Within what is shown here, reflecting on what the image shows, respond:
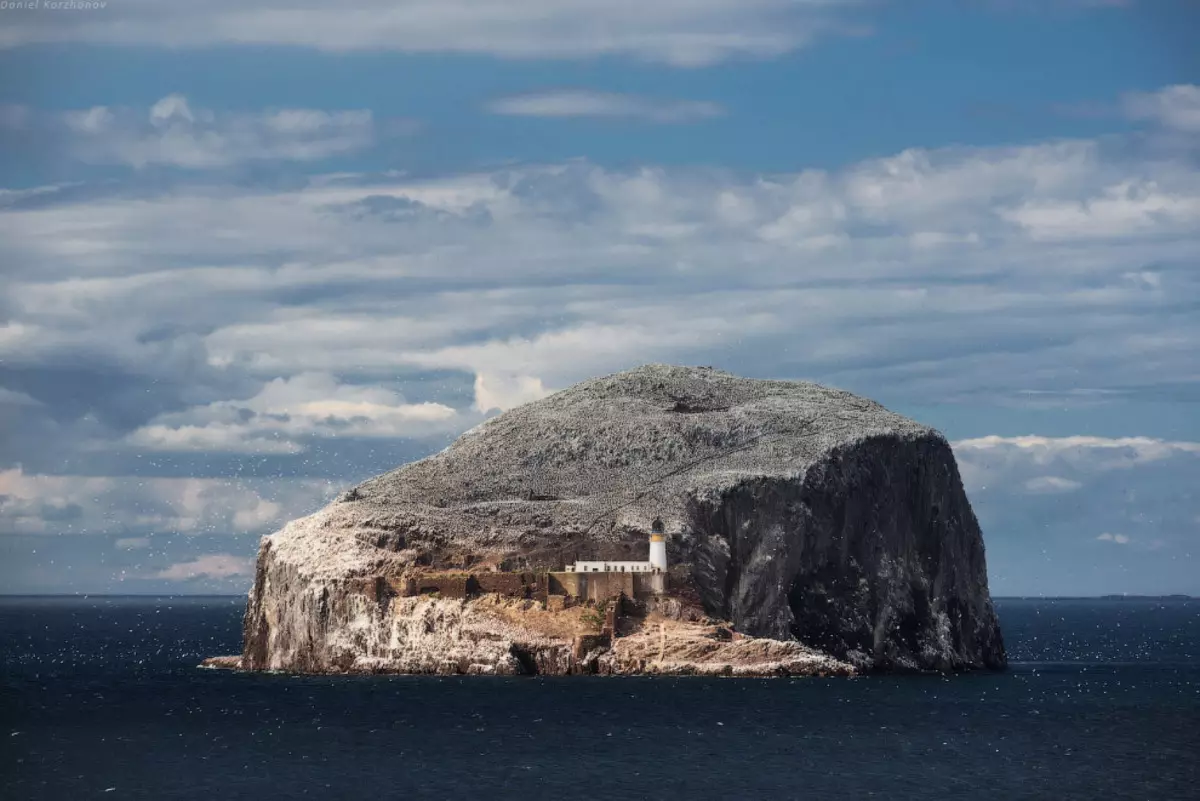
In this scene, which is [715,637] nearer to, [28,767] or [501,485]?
Answer: [501,485]

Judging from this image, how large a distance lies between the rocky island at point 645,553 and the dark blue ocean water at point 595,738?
3.27 m

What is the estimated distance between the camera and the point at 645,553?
13512cm

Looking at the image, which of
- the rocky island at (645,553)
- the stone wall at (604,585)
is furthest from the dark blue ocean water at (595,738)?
the stone wall at (604,585)

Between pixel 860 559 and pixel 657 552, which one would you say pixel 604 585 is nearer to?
pixel 657 552

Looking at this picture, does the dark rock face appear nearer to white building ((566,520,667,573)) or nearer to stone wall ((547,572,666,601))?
white building ((566,520,667,573))

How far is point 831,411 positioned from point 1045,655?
4121 cm

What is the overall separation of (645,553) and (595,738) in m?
37.0

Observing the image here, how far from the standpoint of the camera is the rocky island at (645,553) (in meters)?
126

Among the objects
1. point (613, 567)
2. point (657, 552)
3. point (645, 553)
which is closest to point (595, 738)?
point (613, 567)

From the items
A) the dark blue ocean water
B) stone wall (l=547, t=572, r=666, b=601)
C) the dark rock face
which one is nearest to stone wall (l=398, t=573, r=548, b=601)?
stone wall (l=547, t=572, r=666, b=601)

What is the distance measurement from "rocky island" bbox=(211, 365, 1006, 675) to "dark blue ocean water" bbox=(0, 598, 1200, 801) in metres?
3.27

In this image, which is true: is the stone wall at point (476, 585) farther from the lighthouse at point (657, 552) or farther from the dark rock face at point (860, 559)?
the dark rock face at point (860, 559)

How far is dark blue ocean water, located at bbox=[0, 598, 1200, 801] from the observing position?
84.6 m

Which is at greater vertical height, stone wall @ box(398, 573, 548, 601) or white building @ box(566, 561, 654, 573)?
white building @ box(566, 561, 654, 573)
